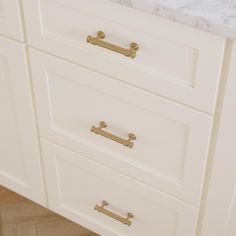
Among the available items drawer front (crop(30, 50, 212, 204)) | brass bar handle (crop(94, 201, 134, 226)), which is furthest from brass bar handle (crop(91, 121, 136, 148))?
brass bar handle (crop(94, 201, 134, 226))

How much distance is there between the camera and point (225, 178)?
1096 millimetres

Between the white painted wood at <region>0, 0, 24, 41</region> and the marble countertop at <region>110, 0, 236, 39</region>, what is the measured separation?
11.1 inches

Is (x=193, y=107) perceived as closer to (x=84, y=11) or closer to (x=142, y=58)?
(x=142, y=58)

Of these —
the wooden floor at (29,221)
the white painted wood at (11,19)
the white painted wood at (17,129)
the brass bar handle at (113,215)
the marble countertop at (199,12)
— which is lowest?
the wooden floor at (29,221)

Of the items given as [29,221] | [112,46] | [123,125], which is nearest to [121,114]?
[123,125]

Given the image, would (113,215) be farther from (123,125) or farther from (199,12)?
(199,12)

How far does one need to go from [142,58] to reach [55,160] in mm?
463

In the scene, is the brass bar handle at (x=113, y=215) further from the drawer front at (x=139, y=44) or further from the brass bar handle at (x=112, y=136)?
the drawer front at (x=139, y=44)

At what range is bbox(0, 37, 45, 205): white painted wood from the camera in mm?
1243

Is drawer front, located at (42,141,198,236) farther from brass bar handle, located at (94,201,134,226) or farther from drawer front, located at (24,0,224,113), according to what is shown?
drawer front, located at (24,0,224,113)

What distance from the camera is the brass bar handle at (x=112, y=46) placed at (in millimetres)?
1030

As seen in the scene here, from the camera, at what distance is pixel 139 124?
1.16 meters

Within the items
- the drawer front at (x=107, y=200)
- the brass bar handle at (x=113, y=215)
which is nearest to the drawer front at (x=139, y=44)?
the drawer front at (x=107, y=200)

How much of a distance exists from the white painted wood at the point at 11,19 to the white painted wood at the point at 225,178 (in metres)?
0.47
